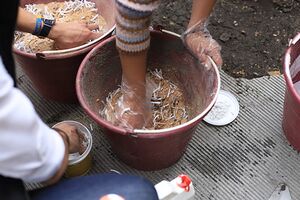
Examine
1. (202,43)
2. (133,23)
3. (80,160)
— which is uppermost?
(133,23)

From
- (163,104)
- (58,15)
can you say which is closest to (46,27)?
(58,15)

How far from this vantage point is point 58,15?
1.64 m

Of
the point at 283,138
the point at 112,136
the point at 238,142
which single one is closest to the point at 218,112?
the point at 238,142

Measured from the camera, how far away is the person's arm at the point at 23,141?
75 centimetres

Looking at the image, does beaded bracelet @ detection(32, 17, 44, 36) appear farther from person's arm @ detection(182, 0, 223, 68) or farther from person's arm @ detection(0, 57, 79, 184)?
person's arm @ detection(0, 57, 79, 184)

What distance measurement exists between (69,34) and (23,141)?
724mm

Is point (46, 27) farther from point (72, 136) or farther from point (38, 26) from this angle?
point (72, 136)

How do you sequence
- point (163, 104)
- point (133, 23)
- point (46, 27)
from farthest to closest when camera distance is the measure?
point (163, 104)
point (46, 27)
point (133, 23)

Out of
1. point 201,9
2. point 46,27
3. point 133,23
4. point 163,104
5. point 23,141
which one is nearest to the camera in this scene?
point 23,141

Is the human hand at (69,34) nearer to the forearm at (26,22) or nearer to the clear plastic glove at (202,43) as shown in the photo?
the forearm at (26,22)

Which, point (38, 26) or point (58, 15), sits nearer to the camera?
point (38, 26)

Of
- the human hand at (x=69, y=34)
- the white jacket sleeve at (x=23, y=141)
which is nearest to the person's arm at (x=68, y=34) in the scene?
the human hand at (x=69, y=34)

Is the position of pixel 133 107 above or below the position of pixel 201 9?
below

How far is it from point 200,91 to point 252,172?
0.34 meters
